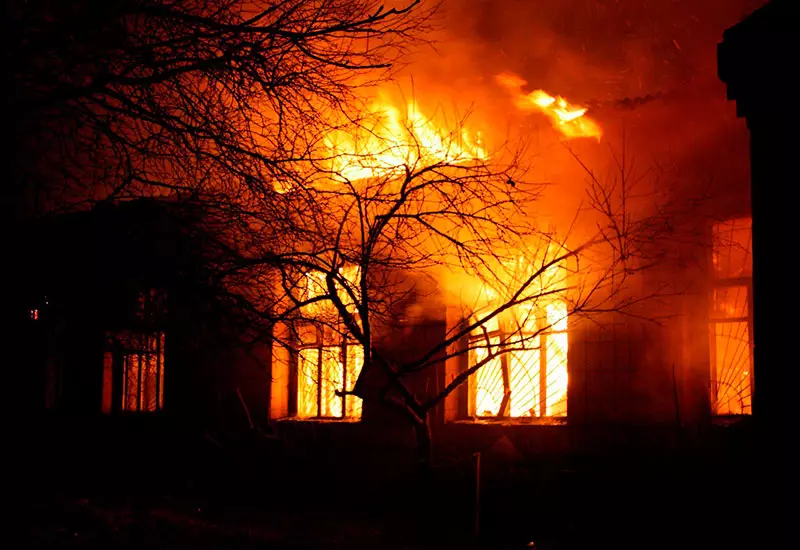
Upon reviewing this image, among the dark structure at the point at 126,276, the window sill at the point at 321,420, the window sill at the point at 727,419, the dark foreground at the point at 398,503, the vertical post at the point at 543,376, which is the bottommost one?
the dark foreground at the point at 398,503

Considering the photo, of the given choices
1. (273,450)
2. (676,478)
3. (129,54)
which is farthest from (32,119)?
(273,450)

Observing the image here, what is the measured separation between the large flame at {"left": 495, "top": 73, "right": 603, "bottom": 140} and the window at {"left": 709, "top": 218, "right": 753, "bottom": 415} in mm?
1947

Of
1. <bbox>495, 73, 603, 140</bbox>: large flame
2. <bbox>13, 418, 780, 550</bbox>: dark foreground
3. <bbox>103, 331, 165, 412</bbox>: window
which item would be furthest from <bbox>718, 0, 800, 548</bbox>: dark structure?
<bbox>103, 331, 165, 412</bbox>: window

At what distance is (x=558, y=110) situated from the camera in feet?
31.6

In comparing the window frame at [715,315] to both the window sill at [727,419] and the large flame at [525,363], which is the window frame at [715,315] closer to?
the window sill at [727,419]

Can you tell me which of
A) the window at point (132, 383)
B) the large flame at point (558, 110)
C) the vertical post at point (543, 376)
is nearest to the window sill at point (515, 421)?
the vertical post at point (543, 376)

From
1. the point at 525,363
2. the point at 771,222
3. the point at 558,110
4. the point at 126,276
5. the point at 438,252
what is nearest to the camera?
the point at 771,222

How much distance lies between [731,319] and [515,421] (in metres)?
3.06

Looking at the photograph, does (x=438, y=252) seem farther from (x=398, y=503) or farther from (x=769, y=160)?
(x=398, y=503)

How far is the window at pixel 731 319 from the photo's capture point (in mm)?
8000

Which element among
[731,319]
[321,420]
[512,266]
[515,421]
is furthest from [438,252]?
[321,420]

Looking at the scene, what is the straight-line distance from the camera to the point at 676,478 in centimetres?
793

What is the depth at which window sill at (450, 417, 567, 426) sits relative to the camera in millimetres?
9430

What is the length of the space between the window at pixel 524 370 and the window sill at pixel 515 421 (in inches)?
3.5
